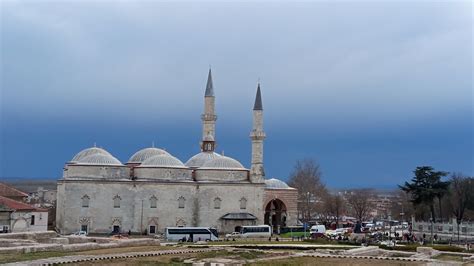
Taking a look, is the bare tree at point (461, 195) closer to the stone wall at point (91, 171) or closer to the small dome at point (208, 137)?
the small dome at point (208, 137)

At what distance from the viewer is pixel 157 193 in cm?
4981

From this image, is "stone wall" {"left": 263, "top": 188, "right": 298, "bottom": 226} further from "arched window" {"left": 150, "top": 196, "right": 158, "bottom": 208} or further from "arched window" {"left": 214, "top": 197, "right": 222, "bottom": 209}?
"arched window" {"left": 150, "top": 196, "right": 158, "bottom": 208}

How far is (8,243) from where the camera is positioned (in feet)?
95.5

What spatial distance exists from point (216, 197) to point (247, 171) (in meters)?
3.72

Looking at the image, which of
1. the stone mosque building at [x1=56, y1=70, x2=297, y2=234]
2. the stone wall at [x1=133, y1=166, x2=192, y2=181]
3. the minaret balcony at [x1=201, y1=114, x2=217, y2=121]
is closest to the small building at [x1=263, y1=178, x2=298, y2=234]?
the stone mosque building at [x1=56, y1=70, x2=297, y2=234]

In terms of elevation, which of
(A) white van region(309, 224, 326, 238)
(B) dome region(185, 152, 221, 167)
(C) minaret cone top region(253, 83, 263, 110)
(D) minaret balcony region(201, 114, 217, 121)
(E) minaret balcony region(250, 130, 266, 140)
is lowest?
(A) white van region(309, 224, 326, 238)

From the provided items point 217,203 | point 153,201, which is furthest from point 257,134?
point 153,201

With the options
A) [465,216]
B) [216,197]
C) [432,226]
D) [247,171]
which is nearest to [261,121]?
[247,171]

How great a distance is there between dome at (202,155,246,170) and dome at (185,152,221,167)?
1.58 metres

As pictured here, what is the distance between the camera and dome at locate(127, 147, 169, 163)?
55688 mm

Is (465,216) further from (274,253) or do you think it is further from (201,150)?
(274,253)

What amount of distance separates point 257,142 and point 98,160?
13.6m

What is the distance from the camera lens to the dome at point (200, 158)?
55.0 meters

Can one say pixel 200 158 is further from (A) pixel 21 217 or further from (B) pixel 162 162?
(A) pixel 21 217
